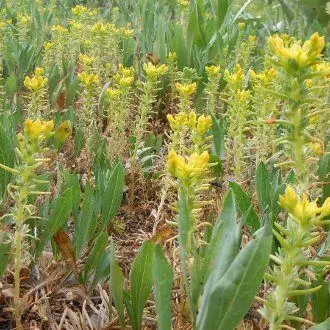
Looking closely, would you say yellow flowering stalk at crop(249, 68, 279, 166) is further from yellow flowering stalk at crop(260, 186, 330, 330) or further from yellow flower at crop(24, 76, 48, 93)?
yellow flowering stalk at crop(260, 186, 330, 330)

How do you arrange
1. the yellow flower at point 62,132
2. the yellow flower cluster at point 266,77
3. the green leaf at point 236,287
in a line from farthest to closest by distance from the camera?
the yellow flower at point 62,132 < the yellow flower cluster at point 266,77 < the green leaf at point 236,287

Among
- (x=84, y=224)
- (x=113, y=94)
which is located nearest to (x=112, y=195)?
(x=84, y=224)

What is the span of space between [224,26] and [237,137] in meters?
2.23

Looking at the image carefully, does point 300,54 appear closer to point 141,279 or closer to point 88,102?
point 141,279

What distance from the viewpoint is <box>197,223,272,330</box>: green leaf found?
36.5 inches

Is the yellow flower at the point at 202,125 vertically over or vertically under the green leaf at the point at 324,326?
over

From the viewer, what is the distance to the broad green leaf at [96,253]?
1.49m

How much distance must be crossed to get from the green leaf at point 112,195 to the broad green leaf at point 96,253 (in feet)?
0.84

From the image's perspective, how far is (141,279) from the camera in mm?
1290

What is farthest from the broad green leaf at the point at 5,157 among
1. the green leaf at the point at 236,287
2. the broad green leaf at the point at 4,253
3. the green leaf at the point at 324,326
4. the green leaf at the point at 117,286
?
the green leaf at the point at 324,326

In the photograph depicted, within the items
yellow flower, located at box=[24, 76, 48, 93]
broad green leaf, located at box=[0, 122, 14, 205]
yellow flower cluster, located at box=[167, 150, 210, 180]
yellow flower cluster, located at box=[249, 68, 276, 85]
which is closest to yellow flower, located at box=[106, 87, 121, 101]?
yellow flower, located at box=[24, 76, 48, 93]

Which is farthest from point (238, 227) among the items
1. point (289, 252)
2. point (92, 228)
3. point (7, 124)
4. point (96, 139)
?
point (96, 139)

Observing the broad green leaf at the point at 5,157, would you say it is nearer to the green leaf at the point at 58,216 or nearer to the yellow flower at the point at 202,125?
the green leaf at the point at 58,216

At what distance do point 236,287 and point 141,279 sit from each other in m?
0.37
